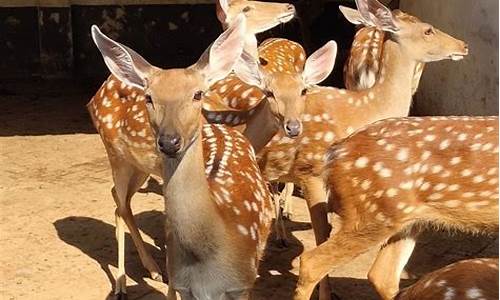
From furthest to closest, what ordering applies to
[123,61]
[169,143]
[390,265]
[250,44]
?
[250,44]
[390,265]
[123,61]
[169,143]

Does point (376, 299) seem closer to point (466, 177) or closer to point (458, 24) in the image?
point (466, 177)

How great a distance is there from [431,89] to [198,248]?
477 centimetres

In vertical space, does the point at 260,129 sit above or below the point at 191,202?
below

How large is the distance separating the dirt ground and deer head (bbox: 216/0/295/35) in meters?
1.28

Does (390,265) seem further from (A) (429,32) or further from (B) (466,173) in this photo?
(A) (429,32)

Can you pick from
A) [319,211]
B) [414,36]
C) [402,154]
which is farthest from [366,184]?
[414,36]

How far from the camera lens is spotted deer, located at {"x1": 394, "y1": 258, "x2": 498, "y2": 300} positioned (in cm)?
371

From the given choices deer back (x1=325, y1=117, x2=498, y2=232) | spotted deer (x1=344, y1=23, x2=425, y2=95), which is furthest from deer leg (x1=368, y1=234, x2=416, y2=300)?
spotted deer (x1=344, y1=23, x2=425, y2=95)

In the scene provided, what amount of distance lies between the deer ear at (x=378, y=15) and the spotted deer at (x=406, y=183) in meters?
1.19

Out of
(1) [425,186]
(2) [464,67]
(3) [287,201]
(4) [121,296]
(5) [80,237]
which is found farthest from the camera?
(2) [464,67]

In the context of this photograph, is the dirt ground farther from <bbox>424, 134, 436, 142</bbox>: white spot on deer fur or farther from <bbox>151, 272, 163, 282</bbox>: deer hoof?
<bbox>424, 134, 436, 142</bbox>: white spot on deer fur

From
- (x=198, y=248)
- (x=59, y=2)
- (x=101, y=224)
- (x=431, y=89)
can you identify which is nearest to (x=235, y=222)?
(x=198, y=248)

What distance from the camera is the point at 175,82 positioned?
4488 millimetres

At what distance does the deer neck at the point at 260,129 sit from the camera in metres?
5.96
